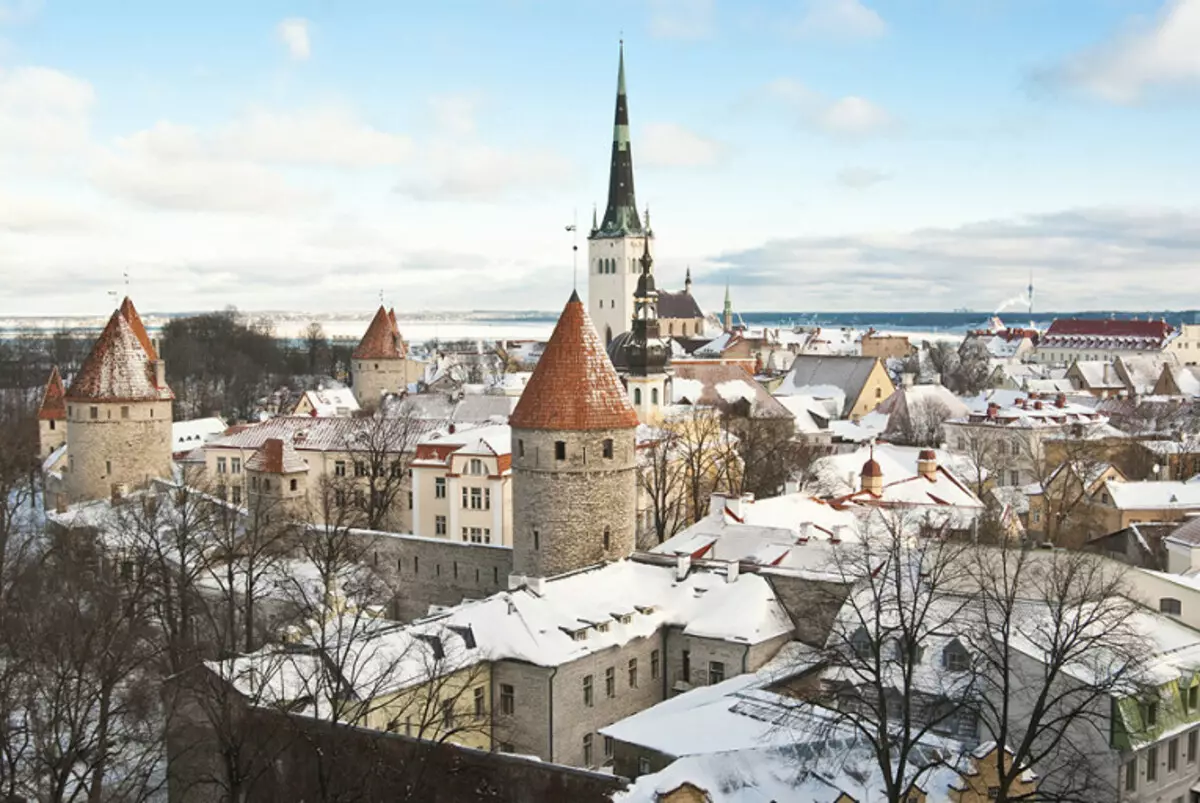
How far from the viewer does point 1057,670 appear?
17188mm

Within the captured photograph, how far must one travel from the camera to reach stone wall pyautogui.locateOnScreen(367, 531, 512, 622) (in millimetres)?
A: 31922

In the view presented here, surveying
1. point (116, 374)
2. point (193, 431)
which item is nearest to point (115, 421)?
point (116, 374)

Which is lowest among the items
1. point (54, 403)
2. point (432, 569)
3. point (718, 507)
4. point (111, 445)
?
point (432, 569)

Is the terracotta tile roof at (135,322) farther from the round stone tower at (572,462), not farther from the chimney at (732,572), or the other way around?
the chimney at (732,572)

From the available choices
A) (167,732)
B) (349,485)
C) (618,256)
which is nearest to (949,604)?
(167,732)

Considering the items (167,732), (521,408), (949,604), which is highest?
(521,408)

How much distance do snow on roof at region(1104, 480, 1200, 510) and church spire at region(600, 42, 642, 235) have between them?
2011 inches

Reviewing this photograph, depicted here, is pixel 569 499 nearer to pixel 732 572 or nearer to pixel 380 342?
pixel 732 572

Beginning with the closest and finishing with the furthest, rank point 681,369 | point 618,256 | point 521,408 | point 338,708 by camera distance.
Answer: point 338,708 < point 521,408 < point 681,369 < point 618,256

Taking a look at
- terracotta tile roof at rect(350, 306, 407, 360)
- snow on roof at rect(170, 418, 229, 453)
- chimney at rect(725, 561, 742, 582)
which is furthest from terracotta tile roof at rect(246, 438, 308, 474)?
terracotta tile roof at rect(350, 306, 407, 360)

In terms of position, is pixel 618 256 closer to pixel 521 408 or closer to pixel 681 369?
pixel 681 369

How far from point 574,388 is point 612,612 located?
596cm

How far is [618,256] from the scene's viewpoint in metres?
93.4

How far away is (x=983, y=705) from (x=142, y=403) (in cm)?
3449
